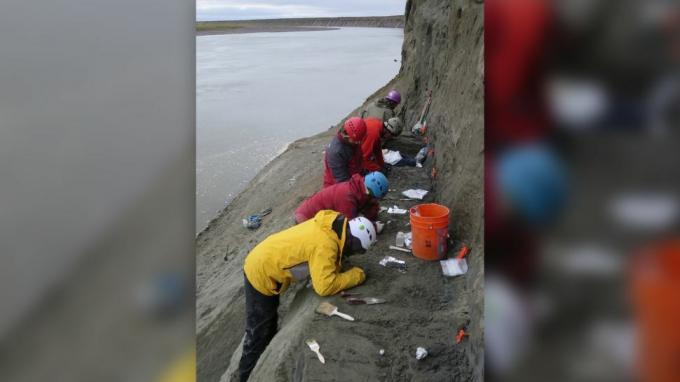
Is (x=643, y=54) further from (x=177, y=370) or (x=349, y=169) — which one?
(x=349, y=169)

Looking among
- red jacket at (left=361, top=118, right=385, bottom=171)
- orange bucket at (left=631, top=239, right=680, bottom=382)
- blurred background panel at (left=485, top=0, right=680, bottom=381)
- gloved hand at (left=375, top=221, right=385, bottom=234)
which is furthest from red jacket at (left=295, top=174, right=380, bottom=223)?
orange bucket at (left=631, top=239, right=680, bottom=382)

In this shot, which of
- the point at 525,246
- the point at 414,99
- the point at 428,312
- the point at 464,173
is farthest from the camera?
the point at 414,99

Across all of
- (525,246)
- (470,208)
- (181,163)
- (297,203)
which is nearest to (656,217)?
(525,246)

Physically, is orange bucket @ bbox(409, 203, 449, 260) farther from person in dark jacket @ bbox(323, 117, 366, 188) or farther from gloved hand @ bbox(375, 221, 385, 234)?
person in dark jacket @ bbox(323, 117, 366, 188)

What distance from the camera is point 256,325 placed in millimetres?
5570

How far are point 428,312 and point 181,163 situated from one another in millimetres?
4001

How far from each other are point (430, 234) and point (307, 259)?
149 cm

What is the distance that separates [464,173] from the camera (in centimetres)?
643

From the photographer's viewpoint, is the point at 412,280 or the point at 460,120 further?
the point at 460,120

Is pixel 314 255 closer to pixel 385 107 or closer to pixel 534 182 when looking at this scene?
pixel 534 182

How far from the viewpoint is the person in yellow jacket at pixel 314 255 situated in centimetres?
488

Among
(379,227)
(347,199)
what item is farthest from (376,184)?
(379,227)

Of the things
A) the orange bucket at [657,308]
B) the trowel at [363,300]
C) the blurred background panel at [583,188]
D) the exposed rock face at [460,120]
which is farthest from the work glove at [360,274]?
the orange bucket at [657,308]

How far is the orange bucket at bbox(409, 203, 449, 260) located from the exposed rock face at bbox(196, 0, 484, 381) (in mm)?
156
